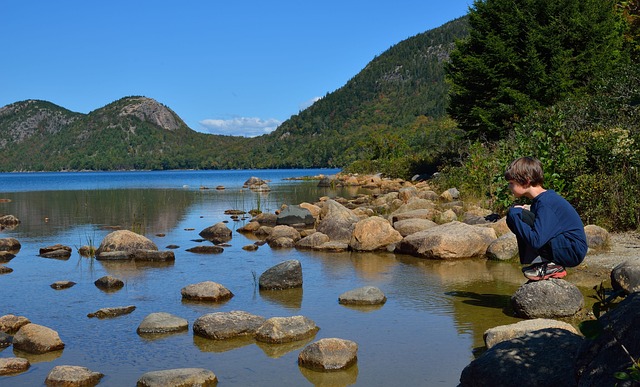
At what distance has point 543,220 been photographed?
229 inches

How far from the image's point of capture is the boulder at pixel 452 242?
13.8m

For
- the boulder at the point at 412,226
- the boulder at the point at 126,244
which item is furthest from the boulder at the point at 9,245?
the boulder at the point at 412,226

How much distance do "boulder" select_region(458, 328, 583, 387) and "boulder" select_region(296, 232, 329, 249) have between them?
1111 centimetres

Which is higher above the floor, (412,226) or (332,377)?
(412,226)

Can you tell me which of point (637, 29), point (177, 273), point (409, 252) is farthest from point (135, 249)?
point (637, 29)

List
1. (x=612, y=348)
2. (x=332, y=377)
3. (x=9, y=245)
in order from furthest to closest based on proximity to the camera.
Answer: (x=9, y=245)
(x=332, y=377)
(x=612, y=348)

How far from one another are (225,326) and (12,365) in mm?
2558

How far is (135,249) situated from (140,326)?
23.0ft

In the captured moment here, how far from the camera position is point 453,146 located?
41844mm

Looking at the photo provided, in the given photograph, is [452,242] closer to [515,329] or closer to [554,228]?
[515,329]

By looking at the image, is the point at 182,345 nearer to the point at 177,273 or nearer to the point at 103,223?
the point at 177,273

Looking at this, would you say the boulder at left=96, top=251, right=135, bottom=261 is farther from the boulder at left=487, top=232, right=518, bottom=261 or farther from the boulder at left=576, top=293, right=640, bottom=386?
the boulder at left=576, top=293, right=640, bottom=386

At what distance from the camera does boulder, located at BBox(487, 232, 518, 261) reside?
43.5 ft

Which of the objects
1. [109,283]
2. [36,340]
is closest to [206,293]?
[109,283]
